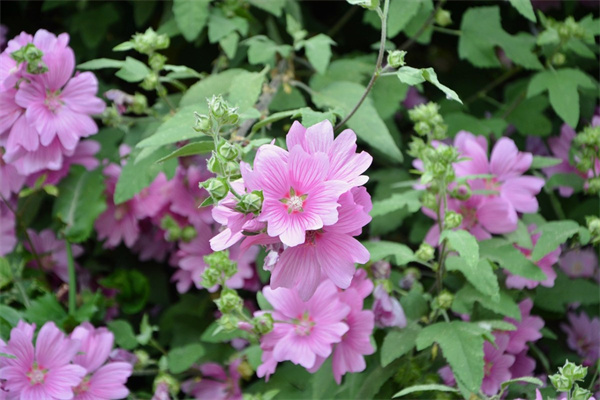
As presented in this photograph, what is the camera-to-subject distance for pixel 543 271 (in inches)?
49.3

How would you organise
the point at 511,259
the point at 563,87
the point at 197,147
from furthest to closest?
the point at 563,87 < the point at 511,259 < the point at 197,147

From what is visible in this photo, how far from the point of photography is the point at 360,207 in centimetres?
85

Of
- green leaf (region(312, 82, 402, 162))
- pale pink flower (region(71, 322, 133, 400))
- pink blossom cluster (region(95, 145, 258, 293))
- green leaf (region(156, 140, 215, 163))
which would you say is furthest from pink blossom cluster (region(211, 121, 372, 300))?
pink blossom cluster (region(95, 145, 258, 293))

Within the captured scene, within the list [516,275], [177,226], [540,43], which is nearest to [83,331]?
[177,226]

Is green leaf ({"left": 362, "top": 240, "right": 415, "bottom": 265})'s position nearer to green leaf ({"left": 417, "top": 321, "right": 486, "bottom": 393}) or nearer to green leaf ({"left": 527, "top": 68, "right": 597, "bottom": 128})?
green leaf ({"left": 417, "top": 321, "right": 486, "bottom": 393})

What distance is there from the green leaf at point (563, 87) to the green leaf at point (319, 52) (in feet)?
1.25

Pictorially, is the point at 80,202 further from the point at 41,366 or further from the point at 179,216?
the point at 41,366

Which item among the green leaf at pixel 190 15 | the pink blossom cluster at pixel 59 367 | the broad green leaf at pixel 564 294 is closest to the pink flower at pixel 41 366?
the pink blossom cluster at pixel 59 367

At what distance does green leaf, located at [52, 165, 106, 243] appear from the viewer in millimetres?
1411

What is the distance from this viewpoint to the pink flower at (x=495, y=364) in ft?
4.01

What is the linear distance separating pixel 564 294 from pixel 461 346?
362 millimetres

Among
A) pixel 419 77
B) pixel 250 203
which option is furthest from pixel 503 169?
pixel 250 203

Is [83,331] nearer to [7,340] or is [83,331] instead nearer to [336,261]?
[7,340]

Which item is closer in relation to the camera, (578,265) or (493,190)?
(493,190)
